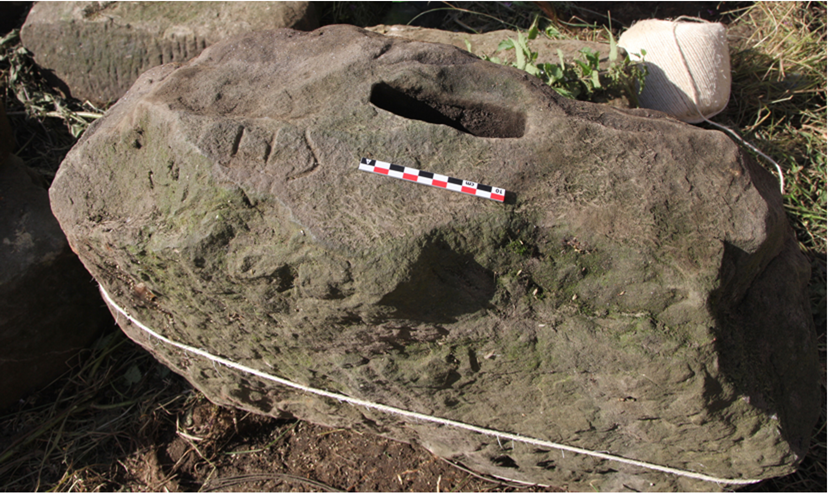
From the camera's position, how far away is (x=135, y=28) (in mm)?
3184

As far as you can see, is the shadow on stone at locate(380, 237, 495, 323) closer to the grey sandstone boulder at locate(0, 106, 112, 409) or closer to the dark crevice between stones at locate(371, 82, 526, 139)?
the dark crevice between stones at locate(371, 82, 526, 139)

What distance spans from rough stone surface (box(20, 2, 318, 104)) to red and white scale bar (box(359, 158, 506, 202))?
1889 millimetres

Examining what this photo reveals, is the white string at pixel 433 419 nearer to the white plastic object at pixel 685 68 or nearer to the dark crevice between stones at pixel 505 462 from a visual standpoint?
the dark crevice between stones at pixel 505 462

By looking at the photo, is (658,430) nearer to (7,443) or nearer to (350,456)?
(350,456)

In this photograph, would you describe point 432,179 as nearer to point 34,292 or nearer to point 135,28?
point 34,292

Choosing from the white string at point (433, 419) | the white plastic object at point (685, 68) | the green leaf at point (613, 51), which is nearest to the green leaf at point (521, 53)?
the green leaf at point (613, 51)

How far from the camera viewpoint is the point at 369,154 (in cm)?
172

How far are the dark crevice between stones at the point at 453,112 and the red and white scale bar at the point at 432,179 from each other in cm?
35

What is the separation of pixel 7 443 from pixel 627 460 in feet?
9.64

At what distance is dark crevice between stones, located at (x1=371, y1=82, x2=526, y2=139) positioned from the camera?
6.35 feet

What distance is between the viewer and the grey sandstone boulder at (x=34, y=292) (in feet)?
8.43

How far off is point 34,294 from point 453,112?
2102mm

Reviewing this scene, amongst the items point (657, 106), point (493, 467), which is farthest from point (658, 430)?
point (657, 106)

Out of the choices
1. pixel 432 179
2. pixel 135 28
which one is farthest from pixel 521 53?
pixel 135 28
